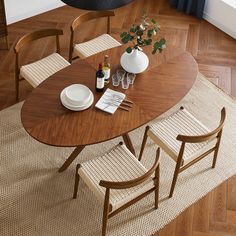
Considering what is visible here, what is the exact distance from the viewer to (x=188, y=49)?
16.7 ft

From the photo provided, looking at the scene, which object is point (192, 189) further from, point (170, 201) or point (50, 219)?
point (50, 219)

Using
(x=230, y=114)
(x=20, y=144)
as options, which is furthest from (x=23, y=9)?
(x=230, y=114)

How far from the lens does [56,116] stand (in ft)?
10.5

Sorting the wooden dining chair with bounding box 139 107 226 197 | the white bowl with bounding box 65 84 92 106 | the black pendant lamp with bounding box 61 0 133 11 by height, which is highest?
the black pendant lamp with bounding box 61 0 133 11

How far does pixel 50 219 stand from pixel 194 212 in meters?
1.14

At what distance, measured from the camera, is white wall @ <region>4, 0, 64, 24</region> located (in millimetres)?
5082

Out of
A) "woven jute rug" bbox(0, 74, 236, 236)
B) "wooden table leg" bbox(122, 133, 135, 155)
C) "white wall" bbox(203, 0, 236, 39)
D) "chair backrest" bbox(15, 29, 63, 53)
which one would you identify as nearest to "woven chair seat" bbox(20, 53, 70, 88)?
"chair backrest" bbox(15, 29, 63, 53)

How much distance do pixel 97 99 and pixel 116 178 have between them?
2.12 ft

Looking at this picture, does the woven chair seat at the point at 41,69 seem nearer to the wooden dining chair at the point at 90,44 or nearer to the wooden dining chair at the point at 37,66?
the wooden dining chair at the point at 37,66

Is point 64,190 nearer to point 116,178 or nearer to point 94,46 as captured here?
point 116,178

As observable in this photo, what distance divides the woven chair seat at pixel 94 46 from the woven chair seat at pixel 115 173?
1236 mm

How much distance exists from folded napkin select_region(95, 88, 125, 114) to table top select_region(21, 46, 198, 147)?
0.12 ft

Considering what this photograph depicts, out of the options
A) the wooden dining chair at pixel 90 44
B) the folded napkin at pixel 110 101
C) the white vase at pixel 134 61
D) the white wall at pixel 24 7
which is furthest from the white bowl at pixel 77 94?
the white wall at pixel 24 7

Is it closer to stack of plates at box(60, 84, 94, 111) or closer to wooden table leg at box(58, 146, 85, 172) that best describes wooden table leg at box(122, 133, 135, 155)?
wooden table leg at box(58, 146, 85, 172)
